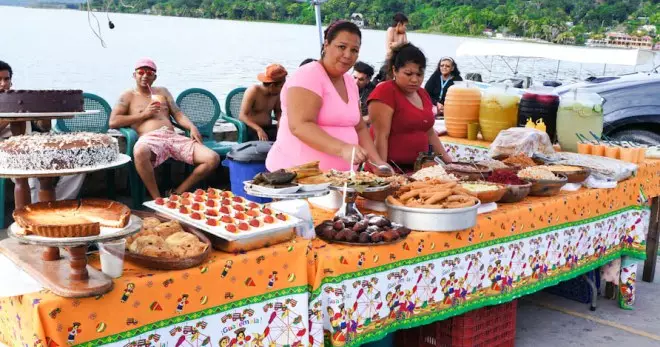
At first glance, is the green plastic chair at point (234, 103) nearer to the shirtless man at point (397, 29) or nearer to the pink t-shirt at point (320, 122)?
the shirtless man at point (397, 29)

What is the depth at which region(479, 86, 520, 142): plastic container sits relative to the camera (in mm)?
4617

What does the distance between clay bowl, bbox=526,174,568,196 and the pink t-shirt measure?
35.9 inches

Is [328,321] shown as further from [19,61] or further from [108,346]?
[19,61]

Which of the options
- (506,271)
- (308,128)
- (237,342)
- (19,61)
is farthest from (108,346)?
(19,61)

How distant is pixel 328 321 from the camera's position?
2283mm

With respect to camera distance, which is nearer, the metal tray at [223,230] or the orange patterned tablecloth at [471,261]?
the metal tray at [223,230]

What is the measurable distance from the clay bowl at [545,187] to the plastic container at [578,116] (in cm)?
126

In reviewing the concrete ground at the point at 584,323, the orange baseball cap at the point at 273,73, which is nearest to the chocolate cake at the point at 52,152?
the concrete ground at the point at 584,323

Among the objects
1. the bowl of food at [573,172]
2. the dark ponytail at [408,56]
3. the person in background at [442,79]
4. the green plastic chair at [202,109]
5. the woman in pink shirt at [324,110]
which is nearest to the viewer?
the woman in pink shirt at [324,110]

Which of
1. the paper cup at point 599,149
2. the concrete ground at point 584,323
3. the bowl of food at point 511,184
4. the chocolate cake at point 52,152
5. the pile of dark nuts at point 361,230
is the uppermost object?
the chocolate cake at point 52,152

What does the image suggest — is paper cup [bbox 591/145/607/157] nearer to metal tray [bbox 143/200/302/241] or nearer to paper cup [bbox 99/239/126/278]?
metal tray [bbox 143/200/302/241]

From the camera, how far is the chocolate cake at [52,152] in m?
1.78

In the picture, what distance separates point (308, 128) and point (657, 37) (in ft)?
48.7

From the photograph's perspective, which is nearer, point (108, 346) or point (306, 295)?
point (108, 346)
